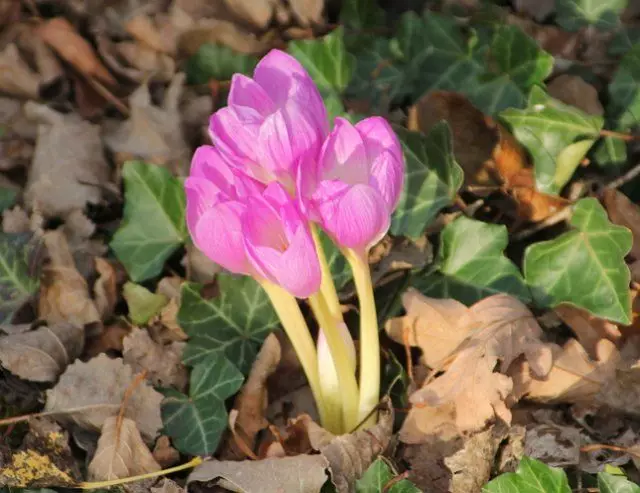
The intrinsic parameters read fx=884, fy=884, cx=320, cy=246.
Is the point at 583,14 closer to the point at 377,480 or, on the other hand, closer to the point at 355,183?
the point at 355,183

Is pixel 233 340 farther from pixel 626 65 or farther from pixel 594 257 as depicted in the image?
pixel 626 65

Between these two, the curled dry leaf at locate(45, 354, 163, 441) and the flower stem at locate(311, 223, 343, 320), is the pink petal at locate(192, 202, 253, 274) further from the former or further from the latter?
the curled dry leaf at locate(45, 354, 163, 441)

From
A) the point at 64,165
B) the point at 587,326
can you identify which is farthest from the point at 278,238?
the point at 64,165

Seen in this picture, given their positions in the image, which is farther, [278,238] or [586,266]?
[586,266]

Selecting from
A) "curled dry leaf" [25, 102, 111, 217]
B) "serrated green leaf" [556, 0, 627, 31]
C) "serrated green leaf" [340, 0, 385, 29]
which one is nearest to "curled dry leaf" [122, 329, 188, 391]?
"curled dry leaf" [25, 102, 111, 217]

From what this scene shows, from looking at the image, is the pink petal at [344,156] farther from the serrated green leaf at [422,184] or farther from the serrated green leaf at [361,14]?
the serrated green leaf at [361,14]
